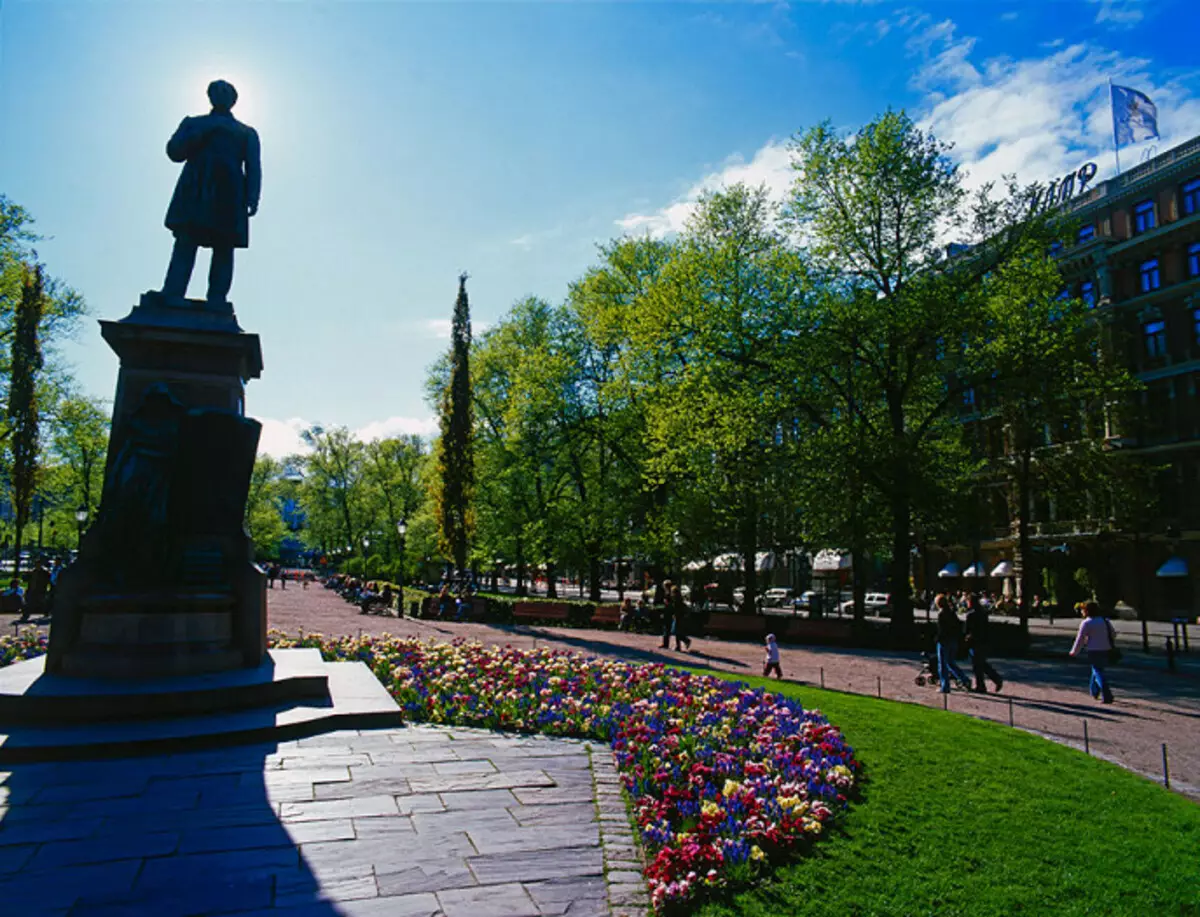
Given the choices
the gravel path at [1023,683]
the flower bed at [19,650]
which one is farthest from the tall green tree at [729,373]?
the flower bed at [19,650]

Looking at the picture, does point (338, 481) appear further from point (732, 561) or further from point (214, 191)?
point (214, 191)

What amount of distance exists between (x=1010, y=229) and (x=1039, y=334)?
345 centimetres

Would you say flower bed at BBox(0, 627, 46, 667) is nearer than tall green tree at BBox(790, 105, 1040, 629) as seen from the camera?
Yes

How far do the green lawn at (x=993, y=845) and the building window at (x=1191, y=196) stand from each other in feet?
127

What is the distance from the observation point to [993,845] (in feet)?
18.8

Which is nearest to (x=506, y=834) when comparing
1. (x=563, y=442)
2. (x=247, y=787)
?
(x=247, y=787)

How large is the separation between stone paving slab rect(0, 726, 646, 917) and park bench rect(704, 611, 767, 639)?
18.5m

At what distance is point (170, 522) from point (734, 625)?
64.2 ft

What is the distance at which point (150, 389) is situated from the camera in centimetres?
927

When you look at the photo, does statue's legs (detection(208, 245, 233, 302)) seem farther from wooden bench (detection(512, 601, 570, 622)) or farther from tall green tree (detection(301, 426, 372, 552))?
tall green tree (detection(301, 426, 372, 552))

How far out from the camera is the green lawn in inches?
189

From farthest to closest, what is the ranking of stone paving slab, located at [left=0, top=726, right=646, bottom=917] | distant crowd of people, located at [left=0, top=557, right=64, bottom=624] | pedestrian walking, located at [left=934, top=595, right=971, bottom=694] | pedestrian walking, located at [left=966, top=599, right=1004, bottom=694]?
distant crowd of people, located at [left=0, top=557, right=64, bottom=624], pedestrian walking, located at [left=966, top=599, right=1004, bottom=694], pedestrian walking, located at [left=934, top=595, right=971, bottom=694], stone paving slab, located at [left=0, top=726, right=646, bottom=917]

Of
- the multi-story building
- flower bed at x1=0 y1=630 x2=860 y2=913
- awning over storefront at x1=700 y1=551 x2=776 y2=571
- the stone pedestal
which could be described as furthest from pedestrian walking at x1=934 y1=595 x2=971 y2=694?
the multi-story building

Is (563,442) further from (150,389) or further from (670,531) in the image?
(150,389)
